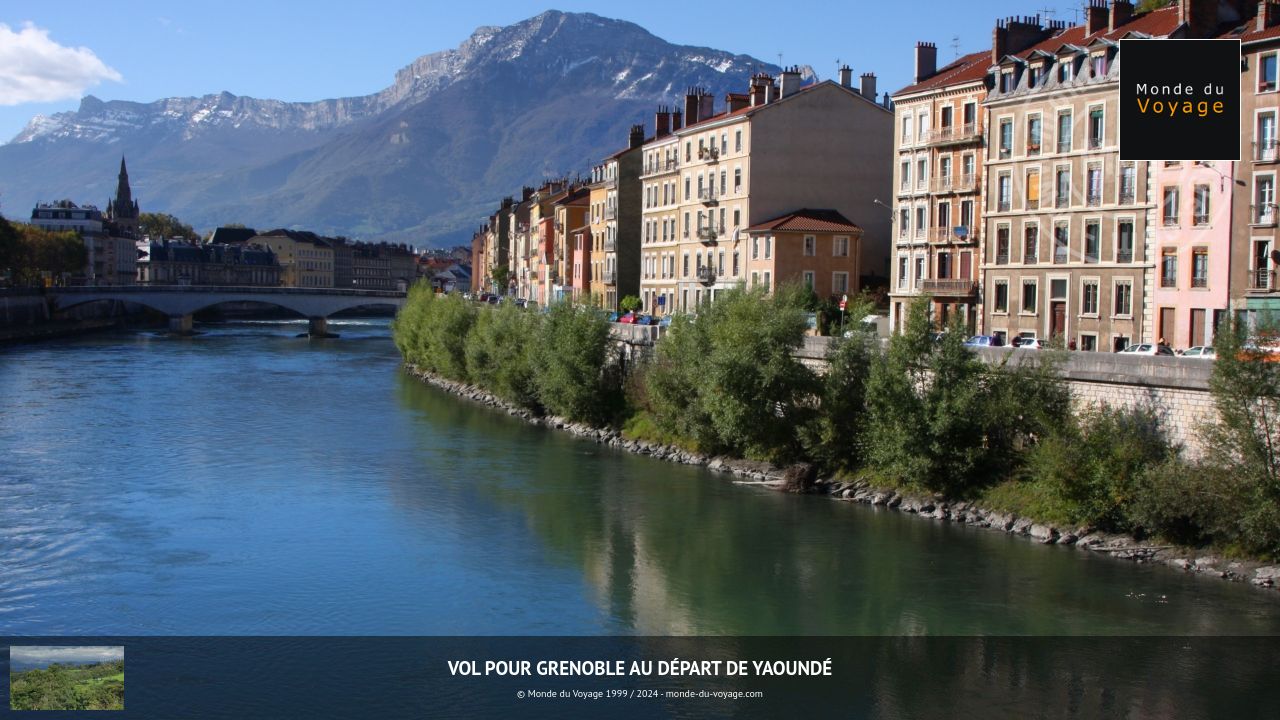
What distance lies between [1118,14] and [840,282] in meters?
17.6

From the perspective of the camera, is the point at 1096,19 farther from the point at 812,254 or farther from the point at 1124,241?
the point at 812,254

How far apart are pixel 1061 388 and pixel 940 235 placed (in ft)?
62.5

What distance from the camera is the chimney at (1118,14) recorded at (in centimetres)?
4159

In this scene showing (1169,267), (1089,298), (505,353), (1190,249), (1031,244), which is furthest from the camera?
(505,353)

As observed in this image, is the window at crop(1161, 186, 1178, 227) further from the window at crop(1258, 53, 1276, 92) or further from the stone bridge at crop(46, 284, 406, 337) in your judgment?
the stone bridge at crop(46, 284, 406, 337)

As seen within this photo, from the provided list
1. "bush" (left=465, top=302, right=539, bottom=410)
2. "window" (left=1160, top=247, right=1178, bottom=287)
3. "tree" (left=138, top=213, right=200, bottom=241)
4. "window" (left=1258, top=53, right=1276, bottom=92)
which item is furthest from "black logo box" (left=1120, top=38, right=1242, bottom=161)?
"tree" (left=138, top=213, right=200, bottom=241)

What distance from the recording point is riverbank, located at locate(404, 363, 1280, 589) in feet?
79.9

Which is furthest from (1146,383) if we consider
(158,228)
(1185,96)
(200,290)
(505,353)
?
(158,228)

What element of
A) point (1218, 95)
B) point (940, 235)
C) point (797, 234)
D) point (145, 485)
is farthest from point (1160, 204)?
point (145, 485)

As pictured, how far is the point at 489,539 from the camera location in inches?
1118

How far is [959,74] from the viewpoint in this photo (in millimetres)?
47500

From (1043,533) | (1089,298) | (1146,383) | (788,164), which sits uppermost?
(788,164)

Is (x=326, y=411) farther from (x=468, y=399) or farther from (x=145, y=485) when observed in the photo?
(x=145, y=485)

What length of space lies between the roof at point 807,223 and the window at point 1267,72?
72.0ft
